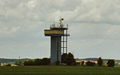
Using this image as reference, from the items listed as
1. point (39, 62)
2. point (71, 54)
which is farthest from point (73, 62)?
point (39, 62)

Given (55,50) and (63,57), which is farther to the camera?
(63,57)

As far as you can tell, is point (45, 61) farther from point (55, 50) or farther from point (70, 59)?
point (70, 59)

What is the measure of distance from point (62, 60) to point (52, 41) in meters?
7.58

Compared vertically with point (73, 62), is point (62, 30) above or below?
above

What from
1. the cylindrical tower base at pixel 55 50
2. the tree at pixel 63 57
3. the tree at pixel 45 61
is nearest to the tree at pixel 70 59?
the tree at pixel 63 57

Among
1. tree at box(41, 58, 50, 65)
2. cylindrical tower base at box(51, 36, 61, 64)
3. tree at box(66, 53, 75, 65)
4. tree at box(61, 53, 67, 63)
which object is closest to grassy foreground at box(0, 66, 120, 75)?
tree at box(66, 53, 75, 65)

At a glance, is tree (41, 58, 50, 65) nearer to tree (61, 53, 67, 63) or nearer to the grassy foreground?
tree (61, 53, 67, 63)

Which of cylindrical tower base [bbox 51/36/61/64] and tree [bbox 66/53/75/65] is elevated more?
cylindrical tower base [bbox 51/36/61/64]

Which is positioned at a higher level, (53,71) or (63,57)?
(63,57)

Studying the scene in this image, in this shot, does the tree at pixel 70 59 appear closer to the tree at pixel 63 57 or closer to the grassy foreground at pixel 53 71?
the tree at pixel 63 57

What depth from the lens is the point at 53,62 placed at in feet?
522

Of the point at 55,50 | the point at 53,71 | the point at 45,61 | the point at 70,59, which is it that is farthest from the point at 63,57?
the point at 53,71

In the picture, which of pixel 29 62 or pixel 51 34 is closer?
pixel 51 34

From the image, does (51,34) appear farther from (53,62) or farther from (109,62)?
(109,62)
